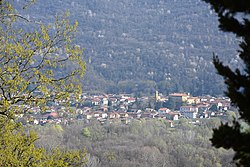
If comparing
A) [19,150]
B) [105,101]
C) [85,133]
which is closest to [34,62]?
[19,150]

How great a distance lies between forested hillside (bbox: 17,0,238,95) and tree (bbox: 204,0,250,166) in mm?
75340

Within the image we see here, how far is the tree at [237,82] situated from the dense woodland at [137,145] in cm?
2813

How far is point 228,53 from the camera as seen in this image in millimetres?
98125

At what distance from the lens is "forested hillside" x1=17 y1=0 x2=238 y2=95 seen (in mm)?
96500

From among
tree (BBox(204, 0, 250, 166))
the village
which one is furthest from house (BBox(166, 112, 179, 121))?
tree (BBox(204, 0, 250, 166))

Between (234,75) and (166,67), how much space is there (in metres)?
103

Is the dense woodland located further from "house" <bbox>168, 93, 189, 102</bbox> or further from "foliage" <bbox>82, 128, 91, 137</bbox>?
"house" <bbox>168, 93, 189, 102</bbox>

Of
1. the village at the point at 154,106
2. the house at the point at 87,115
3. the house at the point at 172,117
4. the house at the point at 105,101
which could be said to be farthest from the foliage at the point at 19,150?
the house at the point at 105,101

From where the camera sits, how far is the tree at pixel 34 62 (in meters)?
6.14

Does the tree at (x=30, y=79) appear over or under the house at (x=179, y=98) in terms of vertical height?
under

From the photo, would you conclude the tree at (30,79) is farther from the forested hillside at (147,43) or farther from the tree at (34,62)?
the forested hillside at (147,43)

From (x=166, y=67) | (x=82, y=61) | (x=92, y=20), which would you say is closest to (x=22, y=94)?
(x=82, y=61)

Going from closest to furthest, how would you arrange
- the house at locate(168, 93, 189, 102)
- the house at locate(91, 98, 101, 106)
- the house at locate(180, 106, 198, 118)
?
the house at locate(180, 106, 198, 118)
the house at locate(91, 98, 101, 106)
the house at locate(168, 93, 189, 102)

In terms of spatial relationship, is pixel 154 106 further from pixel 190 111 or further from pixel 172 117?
pixel 172 117
